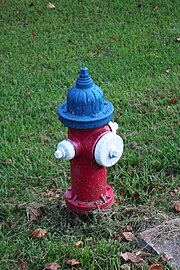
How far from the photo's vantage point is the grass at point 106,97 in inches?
121

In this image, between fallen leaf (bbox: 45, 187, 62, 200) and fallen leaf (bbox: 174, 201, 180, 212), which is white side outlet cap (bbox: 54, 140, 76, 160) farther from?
fallen leaf (bbox: 174, 201, 180, 212)

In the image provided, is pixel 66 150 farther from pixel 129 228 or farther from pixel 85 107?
pixel 129 228

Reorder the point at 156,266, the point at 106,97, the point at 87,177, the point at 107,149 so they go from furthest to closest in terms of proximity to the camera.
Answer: the point at 106,97 < the point at 87,177 < the point at 107,149 < the point at 156,266

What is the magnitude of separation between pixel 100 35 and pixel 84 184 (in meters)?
3.76

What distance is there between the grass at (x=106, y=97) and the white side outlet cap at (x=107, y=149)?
37 cm

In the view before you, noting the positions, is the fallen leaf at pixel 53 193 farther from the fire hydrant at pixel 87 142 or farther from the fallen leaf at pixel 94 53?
the fallen leaf at pixel 94 53

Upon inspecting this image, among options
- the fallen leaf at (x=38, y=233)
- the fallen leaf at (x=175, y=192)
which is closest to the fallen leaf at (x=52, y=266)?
the fallen leaf at (x=38, y=233)

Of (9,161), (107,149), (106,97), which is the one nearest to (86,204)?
(107,149)

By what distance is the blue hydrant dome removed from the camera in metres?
2.90

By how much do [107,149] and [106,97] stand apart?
6.40ft

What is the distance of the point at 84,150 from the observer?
3.01m

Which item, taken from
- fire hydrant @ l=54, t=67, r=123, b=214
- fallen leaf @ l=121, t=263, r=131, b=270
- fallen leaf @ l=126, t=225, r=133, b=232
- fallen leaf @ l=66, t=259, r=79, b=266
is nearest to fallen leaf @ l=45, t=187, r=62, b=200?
fire hydrant @ l=54, t=67, r=123, b=214

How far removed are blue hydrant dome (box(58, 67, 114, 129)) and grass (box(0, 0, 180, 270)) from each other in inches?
23.9

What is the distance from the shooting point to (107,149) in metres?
2.97
